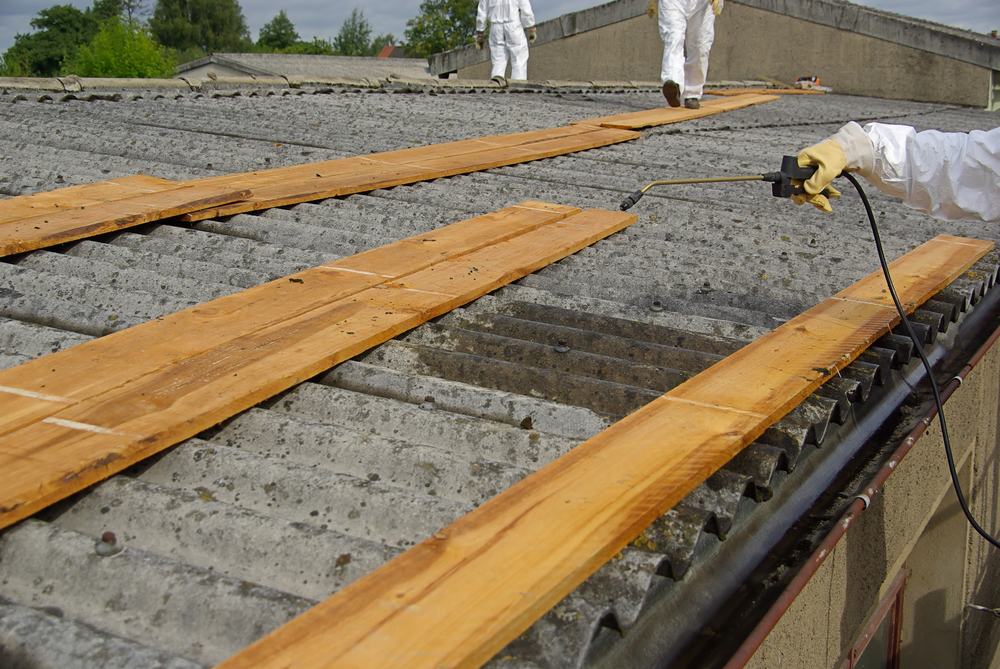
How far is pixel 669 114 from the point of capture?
824 centimetres

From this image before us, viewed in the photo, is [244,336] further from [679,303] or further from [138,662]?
[679,303]

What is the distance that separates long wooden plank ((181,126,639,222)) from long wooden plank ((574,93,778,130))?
0.75 metres

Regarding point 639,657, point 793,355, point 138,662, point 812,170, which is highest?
point 812,170

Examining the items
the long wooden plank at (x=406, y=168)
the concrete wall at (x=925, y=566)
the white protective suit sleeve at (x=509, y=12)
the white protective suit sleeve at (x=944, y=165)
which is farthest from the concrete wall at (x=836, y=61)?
the white protective suit sleeve at (x=944, y=165)

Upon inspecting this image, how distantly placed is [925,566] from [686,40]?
715 centimetres

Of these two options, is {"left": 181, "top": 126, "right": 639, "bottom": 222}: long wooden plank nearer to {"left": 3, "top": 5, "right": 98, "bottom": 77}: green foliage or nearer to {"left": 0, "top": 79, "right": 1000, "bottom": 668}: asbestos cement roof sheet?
{"left": 0, "top": 79, "right": 1000, "bottom": 668}: asbestos cement roof sheet

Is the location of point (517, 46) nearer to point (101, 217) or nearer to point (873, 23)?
point (873, 23)

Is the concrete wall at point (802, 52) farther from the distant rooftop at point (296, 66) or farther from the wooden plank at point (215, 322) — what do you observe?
the distant rooftop at point (296, 66)

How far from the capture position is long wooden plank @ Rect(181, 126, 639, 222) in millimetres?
3578

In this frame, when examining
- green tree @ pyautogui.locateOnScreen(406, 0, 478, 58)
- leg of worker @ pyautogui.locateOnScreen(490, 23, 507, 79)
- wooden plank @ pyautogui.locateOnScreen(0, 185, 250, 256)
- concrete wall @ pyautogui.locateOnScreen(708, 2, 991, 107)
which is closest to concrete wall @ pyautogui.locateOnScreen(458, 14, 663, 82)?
concrete wall @ pyautogui.locateOnScreen(708, 2, 991, 107)

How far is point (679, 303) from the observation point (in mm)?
2812

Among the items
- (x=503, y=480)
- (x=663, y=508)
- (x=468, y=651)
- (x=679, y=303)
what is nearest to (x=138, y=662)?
(x=468, y=651)

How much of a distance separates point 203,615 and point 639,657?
2.37ft

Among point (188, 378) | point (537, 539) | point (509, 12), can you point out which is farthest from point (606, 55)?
point (537, 539)
